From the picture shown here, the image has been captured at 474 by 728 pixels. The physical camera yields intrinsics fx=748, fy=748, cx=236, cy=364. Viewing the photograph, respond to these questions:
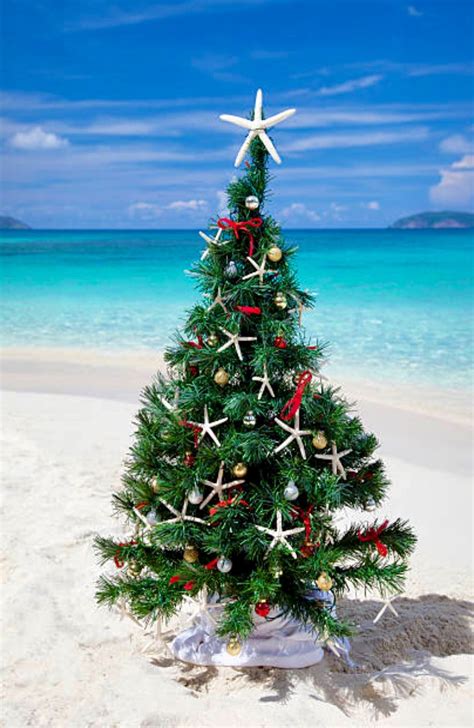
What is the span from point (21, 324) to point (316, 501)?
44.0 ft

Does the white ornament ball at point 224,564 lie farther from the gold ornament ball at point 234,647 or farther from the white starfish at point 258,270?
the white starfish at point 258,270

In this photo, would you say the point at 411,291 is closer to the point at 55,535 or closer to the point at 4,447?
the point at 4,447

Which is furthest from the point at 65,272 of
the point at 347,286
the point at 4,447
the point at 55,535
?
the point at 55,535

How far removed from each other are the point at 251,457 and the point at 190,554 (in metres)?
0.48

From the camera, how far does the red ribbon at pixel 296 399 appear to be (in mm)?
2756

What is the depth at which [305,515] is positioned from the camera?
9.21 ft

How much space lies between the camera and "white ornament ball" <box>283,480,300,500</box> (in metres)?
2.72

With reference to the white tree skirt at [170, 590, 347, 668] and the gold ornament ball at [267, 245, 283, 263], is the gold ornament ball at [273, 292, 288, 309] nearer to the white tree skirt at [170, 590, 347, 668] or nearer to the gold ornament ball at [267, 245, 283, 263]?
the gold ornament ball at [267, 245, 283, 263]

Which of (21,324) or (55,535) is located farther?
(21,324)

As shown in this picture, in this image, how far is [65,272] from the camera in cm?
2933

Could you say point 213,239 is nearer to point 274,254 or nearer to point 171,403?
point 274,254

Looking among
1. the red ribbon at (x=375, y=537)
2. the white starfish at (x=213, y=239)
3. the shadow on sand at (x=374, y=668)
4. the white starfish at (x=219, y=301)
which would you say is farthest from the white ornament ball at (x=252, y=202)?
the shadow on sand at (x=374, y=668)

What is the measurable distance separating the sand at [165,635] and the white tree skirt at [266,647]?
0.05 metres

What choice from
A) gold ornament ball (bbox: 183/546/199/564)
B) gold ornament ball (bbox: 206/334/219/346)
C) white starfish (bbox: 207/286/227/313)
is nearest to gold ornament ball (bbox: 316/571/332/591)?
gold ornament ball (bbox: 183/546/199/564)
